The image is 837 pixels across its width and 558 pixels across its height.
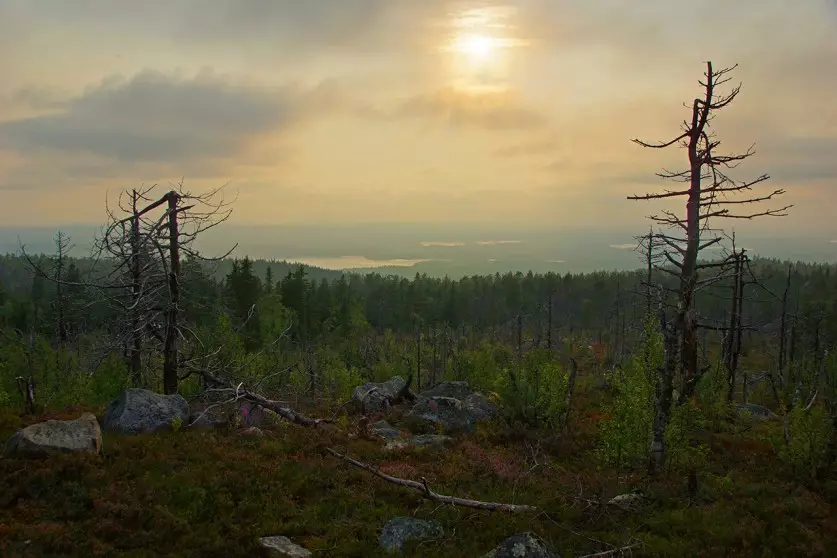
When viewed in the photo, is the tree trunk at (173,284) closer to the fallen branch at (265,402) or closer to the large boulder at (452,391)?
the fallen branch at (265,402)

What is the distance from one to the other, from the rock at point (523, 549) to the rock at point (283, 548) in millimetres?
3704

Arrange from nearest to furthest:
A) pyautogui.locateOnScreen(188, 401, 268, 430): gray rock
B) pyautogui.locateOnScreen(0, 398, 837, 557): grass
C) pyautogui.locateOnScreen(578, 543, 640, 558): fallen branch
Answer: pyautogui.locateOnScreen(578, 543, 640, 558): fallen branch < pyautogui.locateOnScreen(0, 398, 837, 557): grass < pyautogui.locateOnScreen(188, 401, 268, 430): gray rock

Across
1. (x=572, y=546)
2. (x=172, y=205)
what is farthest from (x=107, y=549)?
(x=172, y=205)

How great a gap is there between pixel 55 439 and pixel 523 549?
12068 millimetres

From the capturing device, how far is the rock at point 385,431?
20.8 m

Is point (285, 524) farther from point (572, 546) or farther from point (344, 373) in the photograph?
point (344, 373)

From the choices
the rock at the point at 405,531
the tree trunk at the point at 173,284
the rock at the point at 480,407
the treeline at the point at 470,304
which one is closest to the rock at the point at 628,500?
the rock at the point at 405,531

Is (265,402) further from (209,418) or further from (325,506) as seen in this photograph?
(325,506)

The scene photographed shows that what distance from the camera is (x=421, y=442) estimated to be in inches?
779

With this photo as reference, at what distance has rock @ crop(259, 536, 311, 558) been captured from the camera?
10117 mm

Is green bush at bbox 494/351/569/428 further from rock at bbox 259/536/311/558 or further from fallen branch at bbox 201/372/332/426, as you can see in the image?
rock at bbox 259/536/311/558

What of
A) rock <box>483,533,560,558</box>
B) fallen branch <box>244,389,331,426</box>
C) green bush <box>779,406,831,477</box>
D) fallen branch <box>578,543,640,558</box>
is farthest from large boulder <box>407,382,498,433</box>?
rock <box>483,533,560,558</box>

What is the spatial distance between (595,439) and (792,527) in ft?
33.6

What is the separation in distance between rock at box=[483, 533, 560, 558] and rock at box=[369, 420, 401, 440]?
11169mm
